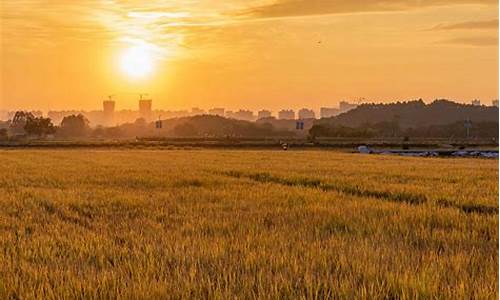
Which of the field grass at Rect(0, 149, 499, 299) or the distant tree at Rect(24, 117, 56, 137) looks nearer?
the field grass at Rect(0, 149, 499, 299)

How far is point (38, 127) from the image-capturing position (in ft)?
578

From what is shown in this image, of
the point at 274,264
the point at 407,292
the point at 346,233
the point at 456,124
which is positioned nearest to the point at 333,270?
the point at 274,264

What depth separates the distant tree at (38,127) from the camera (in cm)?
17577

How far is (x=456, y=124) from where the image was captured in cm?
18162

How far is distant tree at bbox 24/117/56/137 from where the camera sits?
577 feet

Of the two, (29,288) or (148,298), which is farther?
(29,288)

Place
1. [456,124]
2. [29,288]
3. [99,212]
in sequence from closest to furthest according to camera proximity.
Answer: [29,288], [99,212], [456,124]

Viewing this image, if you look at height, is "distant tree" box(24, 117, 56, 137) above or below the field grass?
above

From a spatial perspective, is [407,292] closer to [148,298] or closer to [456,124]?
[148,298]

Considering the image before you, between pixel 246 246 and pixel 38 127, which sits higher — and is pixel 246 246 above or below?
below

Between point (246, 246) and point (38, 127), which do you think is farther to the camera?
point (38, 127)

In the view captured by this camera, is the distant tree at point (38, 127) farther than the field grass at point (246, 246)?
Yes

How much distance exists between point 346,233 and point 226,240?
2.05 meters

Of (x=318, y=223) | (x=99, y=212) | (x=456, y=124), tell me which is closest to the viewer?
(x=318, y=223)
